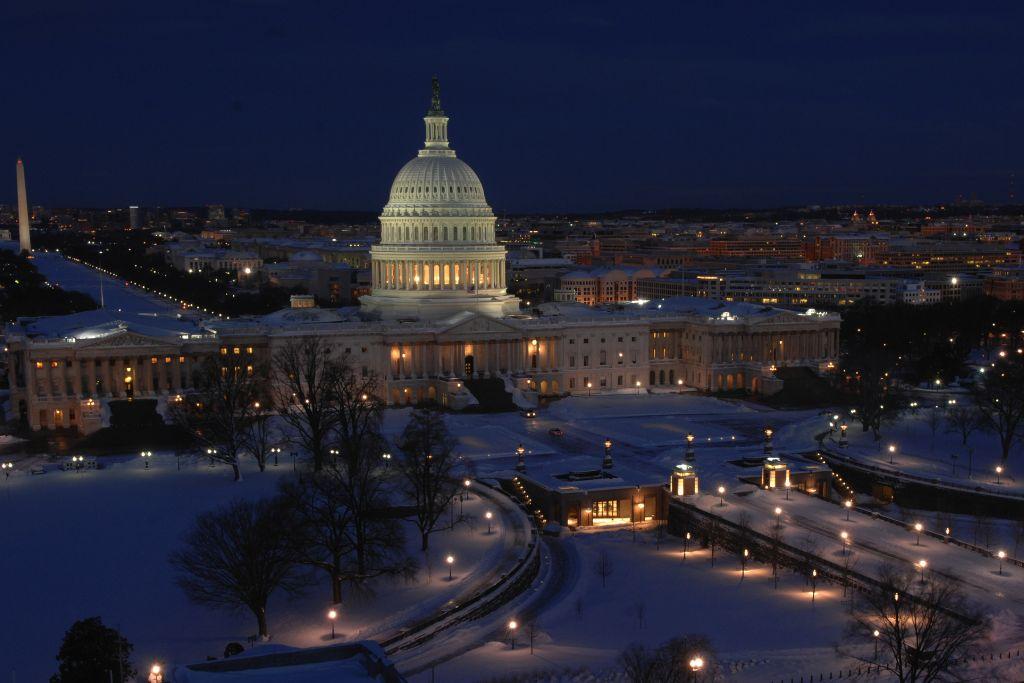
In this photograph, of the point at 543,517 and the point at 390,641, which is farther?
the point at 543,517

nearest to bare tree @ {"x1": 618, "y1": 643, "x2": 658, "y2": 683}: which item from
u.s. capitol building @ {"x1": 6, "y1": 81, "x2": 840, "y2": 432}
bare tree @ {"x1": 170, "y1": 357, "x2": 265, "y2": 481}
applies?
bare tree @ {"x1": 170, "y1": 357, "x2": 265, "y2": 481}

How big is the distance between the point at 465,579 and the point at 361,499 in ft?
15.5

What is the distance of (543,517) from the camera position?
178 feet

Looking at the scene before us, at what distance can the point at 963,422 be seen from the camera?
6650 cm

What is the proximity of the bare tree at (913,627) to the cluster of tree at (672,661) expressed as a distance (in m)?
4.39

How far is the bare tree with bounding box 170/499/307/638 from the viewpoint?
36.6 m

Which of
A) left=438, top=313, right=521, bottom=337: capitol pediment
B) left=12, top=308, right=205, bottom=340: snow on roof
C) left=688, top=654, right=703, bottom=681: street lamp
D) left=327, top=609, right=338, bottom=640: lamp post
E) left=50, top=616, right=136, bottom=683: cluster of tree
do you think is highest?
left=12, top=308, right=205, bottom=340: snow on roof

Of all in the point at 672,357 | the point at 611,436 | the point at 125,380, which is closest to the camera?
the point at 611,436

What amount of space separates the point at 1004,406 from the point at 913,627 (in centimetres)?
3520

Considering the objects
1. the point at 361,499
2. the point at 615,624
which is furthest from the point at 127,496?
the point at 615,624

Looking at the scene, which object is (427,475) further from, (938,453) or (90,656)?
(938,453)

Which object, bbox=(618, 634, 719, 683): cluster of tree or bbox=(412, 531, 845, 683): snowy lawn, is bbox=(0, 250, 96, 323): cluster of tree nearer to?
bbox=(412, 531, 845, 683): snowy lawn

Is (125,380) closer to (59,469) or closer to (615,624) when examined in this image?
(59,469)

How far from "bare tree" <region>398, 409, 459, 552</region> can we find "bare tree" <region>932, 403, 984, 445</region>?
3121 centimetres
